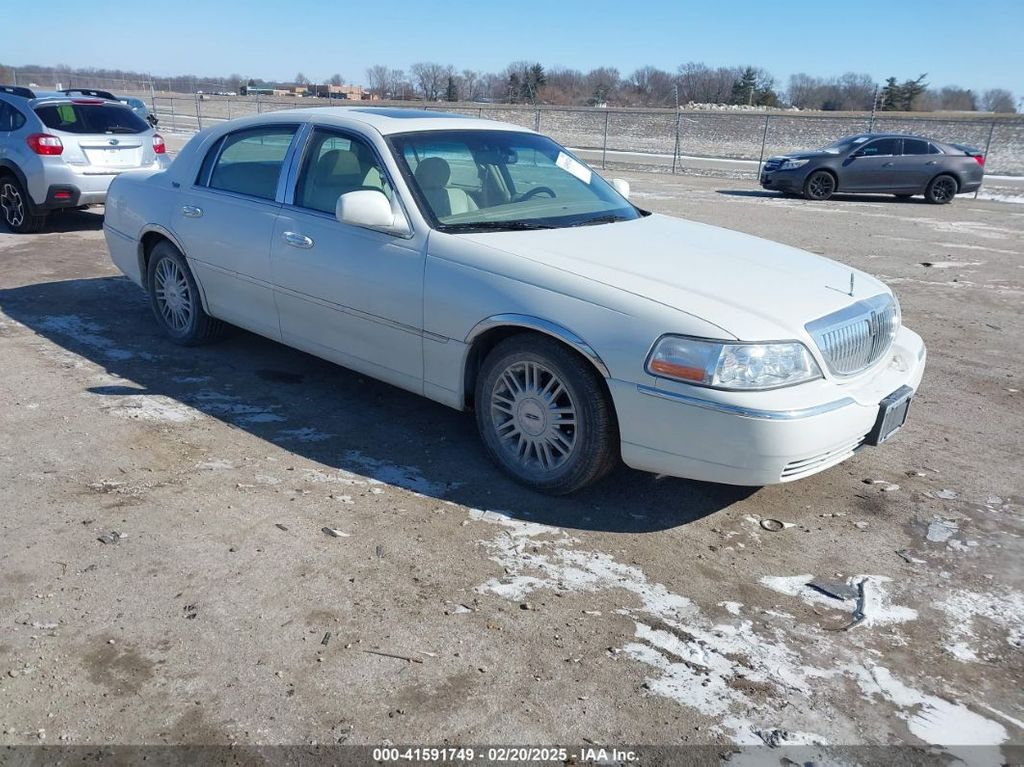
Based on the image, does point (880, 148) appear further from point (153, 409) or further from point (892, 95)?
point (892, 95)

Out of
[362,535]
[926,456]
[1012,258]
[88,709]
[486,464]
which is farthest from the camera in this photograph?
[1012,258]

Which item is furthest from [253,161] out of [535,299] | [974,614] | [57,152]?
[57,152]

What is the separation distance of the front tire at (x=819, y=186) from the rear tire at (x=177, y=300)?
51.2 ft

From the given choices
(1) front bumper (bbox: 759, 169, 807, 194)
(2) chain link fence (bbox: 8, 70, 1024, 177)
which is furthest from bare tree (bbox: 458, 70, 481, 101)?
(1) front bumper (bbox: 759, 169, 807, 194)

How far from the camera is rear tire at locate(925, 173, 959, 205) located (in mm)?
18156

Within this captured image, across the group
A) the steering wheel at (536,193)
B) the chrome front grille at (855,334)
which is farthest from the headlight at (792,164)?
the chrome front grille at (855,334)

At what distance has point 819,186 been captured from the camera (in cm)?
1864

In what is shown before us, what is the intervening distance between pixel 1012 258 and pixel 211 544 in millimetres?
11179

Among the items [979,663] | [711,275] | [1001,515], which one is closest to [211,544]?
[711,275]

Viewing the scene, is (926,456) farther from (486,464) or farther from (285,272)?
(285,272)

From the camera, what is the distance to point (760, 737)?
2625 mm

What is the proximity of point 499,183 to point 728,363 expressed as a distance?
6.58ft

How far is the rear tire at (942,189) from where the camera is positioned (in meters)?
18.2

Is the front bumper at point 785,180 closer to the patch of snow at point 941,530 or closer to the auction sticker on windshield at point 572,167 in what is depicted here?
the auction sticker on windshield at point 572,167
